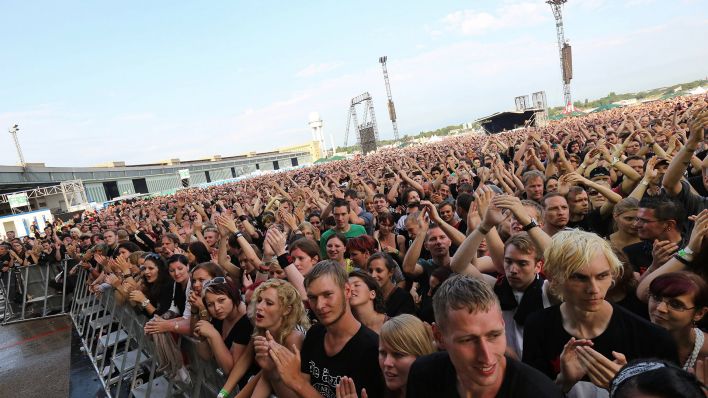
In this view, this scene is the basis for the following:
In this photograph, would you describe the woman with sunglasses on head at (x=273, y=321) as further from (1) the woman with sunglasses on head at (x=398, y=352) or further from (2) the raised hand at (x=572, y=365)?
(2) the raised hand at (x=572, y=365)

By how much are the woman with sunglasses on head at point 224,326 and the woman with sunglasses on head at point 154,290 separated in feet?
5.66

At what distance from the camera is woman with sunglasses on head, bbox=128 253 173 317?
4.80 metres

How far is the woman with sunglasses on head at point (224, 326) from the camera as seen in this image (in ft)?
10.1

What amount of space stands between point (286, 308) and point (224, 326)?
0.87 metres

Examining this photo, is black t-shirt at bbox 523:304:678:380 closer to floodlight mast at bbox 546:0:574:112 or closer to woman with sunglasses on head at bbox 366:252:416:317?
woman with sunglasses on head at bbox 366:252:416:317

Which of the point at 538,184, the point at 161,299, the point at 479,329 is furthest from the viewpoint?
the point at 538,184

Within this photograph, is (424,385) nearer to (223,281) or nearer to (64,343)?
(223,281)

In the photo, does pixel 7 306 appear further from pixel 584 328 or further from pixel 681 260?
pixel 681 260

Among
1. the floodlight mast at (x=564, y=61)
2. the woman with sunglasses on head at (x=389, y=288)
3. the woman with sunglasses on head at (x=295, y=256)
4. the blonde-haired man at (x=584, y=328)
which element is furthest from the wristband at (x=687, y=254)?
the floodlight mast at (x=564, y=61)

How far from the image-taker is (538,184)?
564 centimetres

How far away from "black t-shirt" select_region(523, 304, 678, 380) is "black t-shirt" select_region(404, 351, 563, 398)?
0.51 meters

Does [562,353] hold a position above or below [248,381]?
above

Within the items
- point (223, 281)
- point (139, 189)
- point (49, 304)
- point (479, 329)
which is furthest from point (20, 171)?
point (479, 329)

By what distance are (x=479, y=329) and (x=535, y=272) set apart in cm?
126
